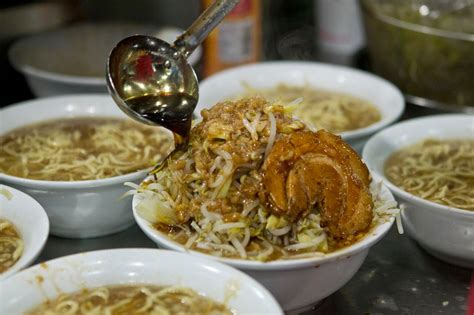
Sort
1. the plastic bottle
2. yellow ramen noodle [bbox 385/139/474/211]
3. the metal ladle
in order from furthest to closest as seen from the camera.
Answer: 1. the plastic bottle
2. yellow ramen noodle [bbox 385/139/474/211]
3. the metal ladle

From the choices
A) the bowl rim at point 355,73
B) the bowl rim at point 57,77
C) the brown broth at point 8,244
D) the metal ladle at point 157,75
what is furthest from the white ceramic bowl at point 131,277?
the bowl rim at point 57,77

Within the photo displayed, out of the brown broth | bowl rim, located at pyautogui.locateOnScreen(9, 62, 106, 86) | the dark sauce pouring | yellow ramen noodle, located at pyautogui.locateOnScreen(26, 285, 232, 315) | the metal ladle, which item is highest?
the metal ladle

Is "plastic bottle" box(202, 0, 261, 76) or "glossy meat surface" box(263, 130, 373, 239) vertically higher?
"glossy meat surface" box(263, 130, 373, 239)

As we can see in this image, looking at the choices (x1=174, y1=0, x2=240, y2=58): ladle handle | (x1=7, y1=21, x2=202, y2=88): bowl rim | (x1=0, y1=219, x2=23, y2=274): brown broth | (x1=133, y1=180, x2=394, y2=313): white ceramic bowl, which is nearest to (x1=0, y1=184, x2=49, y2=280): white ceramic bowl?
(x1=0, y1=219, x2=23, y2=274): brown broth

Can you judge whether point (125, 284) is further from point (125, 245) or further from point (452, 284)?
point (452, 284)

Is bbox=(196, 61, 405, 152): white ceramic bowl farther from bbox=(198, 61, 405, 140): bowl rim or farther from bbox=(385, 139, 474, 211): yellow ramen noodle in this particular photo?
bbox=(385, 139, 474, 211): yellow ramen noodle

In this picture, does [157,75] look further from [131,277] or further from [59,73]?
[59,73]

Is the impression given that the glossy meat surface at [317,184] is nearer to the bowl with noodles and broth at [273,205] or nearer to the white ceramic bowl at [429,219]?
the bowl with noodles and broth at [273,205]
